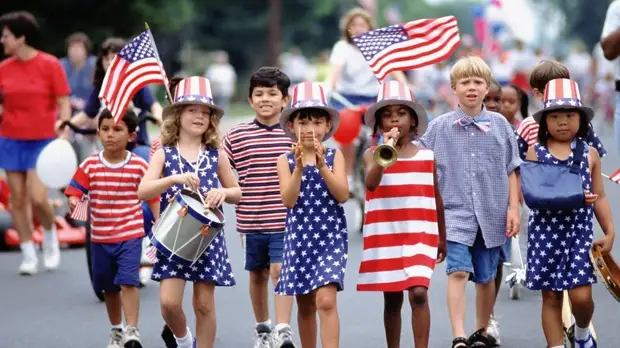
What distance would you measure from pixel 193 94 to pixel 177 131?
0.26 meters

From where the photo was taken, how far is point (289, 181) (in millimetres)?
7594

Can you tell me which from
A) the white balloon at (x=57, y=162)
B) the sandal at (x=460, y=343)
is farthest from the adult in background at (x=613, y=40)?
the white balloon at (x=57, y=162)

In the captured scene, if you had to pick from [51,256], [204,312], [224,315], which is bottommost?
[204,312]

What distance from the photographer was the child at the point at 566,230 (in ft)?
25.6

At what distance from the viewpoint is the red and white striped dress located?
7.70 m

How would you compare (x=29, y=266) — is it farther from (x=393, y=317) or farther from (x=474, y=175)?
(x=393, y=317)

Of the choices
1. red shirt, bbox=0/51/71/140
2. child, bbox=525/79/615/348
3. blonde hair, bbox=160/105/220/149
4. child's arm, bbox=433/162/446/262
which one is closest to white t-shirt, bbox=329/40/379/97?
red shirt, bbox=0/51/71/140

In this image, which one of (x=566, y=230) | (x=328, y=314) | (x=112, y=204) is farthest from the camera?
(x=112, y=204)

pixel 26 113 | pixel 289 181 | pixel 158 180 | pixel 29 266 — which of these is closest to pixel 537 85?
pixel 289 181

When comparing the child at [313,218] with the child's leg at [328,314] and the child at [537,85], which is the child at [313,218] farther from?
the child at [537,85]

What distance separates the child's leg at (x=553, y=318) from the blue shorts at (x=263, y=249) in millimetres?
1759

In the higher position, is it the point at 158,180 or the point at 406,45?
the point at 406,45

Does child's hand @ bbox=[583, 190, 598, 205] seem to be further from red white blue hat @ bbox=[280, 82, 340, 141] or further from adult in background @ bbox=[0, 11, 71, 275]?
adult in background @ bbox=[0, 11, 71, 275]

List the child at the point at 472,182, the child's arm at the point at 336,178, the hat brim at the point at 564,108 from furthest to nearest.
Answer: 1. the child at the point at 472,182
2. the hat brim at the point at 564,108
3. the child's arm at the point at 336,178
